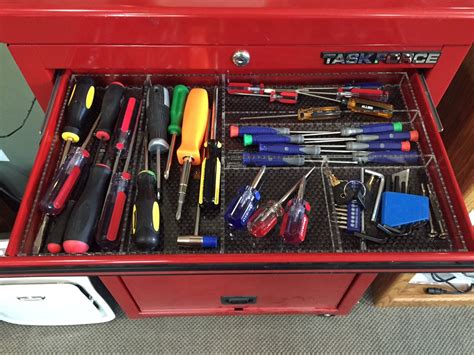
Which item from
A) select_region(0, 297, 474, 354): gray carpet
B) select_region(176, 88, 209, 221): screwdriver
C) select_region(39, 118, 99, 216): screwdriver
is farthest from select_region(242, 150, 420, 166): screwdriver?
select_region(0, 297, 474, 354): gray carpet

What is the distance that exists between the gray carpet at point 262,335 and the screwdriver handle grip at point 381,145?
0.70 m

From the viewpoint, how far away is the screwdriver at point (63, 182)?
790 millimetres

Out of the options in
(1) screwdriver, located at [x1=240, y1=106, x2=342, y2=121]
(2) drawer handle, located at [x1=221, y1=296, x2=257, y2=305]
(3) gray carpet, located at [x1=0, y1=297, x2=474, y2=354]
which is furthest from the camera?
(3) gray carpet, located at [x1=0, y1=297, x2=474, y2=354]

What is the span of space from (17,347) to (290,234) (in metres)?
1.04

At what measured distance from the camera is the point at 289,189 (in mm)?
875

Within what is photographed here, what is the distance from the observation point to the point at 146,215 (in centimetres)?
78

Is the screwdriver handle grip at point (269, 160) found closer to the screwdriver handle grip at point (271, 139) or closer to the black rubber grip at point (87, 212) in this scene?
the screwdriver handle grip at point (271, 139)

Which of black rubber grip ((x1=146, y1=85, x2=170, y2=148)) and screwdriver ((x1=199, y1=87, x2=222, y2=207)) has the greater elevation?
black rubber grip ((x1=146, y1=85, x2=170, y2=148))

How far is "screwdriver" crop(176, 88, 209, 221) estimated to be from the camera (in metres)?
0.84

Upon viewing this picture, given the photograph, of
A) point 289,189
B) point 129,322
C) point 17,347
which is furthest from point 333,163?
point 17,347

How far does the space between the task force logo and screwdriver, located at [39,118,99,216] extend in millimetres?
550

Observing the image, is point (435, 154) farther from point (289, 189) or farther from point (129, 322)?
point (129, 322)

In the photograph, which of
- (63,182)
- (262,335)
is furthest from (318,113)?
(262,335)

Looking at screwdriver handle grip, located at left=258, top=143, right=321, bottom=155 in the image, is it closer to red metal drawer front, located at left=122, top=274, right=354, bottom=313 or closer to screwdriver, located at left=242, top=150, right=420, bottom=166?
screwdriver, located at left=242, top=150, right=420, bottom=166
